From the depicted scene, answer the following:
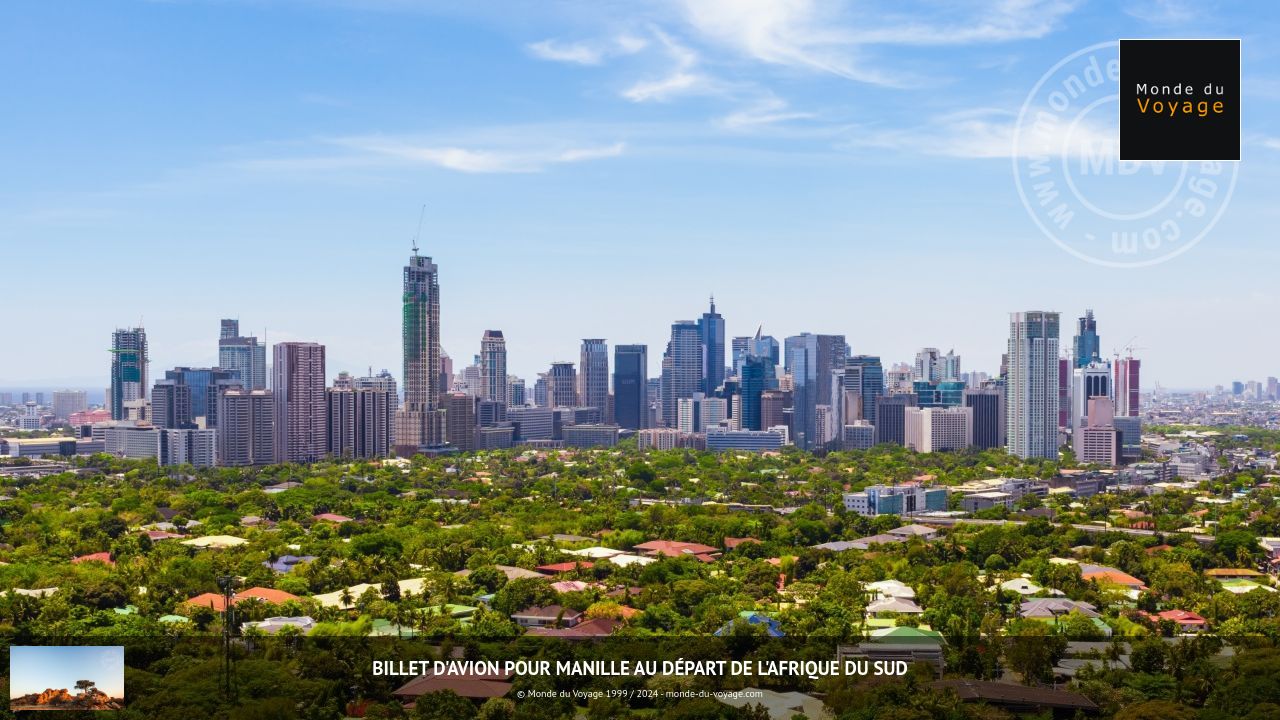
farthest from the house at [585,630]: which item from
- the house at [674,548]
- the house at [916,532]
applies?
the house at [916,532]

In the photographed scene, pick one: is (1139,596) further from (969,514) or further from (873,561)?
(969,514)

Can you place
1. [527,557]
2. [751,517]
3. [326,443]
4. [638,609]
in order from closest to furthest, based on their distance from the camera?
[638,609], [527,557], [751,517], [326,443]

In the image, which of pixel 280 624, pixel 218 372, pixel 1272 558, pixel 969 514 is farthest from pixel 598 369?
pixel 280 624

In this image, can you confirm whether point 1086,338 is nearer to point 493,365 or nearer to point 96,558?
point 493,365

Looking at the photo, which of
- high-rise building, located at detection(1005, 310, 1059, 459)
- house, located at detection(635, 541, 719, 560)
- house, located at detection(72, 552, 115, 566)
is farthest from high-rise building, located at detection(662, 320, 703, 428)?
house, located at detection(72, 552, 115, 566)

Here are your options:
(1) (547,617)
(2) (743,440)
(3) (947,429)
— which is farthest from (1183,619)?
(2) (743,440)

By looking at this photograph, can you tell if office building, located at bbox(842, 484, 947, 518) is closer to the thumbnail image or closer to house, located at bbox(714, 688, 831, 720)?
house, located at bbox(714, 688, 831, 720)

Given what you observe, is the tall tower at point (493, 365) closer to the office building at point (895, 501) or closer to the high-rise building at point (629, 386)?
the high-rise building at point (629, 386)
